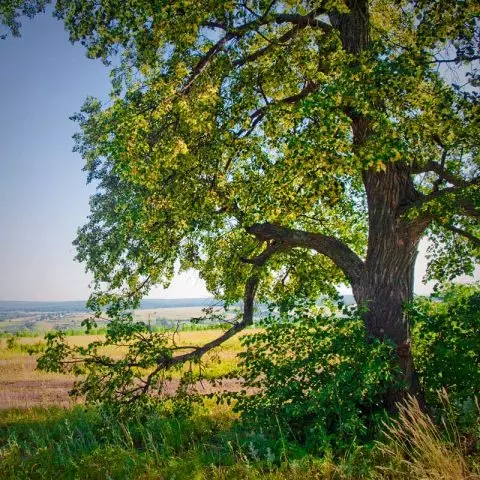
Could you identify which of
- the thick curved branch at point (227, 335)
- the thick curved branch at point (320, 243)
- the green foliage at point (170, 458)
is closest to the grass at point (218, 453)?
the green foliage at point (170, 458)

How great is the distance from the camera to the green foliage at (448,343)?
28.0ft

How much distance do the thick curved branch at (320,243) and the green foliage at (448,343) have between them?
1572 millimetres

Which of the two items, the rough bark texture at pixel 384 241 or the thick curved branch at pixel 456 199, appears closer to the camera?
the thick curved branch at pixel 456 199

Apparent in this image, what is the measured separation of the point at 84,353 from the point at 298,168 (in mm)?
5503

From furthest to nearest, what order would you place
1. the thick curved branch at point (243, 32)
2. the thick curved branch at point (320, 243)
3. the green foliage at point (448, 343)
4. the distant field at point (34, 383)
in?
the distant field at point (34, 383) < the thick curved branch at point (320, 243) < the thick curved branch at point (243, 32) < the green foliage at point (448, 343)

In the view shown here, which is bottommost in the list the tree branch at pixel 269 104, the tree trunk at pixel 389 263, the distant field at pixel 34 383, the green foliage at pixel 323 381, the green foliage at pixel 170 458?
the distant field at pixel 34 383

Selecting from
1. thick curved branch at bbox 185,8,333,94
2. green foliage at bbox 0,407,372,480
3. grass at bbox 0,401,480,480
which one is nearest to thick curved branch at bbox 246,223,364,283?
grass at bbox 0,401,480,480

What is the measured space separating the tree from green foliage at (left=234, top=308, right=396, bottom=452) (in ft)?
3.79

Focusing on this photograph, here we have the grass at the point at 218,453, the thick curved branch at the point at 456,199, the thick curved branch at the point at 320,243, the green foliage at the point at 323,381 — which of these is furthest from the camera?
the thick curved branch at the point at 320,243

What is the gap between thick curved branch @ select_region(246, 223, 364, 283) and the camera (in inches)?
416

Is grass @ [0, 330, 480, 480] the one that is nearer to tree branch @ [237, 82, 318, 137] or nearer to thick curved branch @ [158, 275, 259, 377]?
thick curved branch @ [158, 275, 259, 377]

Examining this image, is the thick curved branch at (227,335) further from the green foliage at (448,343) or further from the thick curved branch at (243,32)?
the thick curved branch at (243,32)

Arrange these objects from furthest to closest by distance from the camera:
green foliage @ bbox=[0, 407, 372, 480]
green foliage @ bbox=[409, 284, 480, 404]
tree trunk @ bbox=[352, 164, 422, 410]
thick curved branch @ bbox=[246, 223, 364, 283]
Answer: thick curved branch @ bbox=[246, 223, 364, 283] < tree trunk @ bbox=[352, 164, 422, 410] < green foliage @ bbox=[409, 284, 480, 404] < green foliage @ bbox=[0, 407, 372, 480]

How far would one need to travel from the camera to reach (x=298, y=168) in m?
8.48
